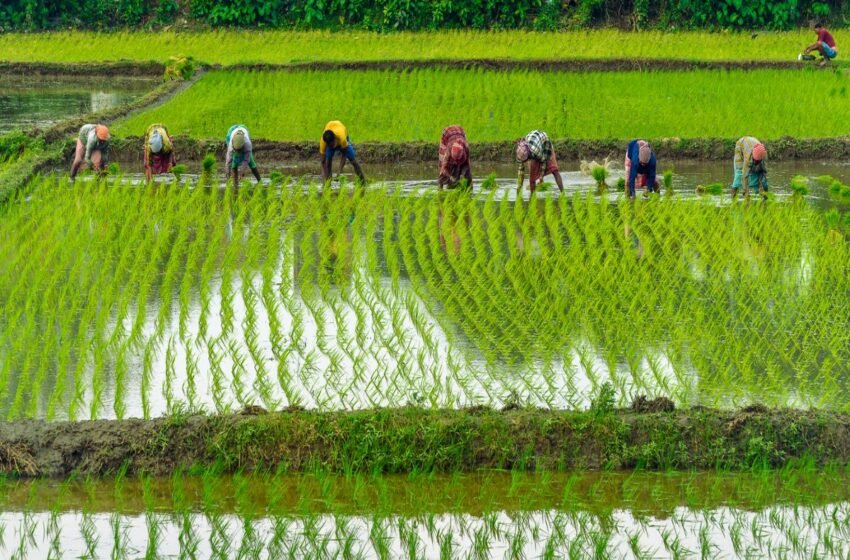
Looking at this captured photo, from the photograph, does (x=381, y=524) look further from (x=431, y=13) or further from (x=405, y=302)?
(x=431, y=13)

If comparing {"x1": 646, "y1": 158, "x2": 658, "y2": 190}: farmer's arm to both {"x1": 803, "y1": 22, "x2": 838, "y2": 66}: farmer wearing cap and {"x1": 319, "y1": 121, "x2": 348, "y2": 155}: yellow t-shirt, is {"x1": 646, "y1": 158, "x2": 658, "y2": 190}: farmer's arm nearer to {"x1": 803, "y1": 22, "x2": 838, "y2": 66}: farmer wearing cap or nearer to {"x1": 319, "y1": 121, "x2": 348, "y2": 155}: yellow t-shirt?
{"x1": 319, "y1": 121, "x2": 348, "y2": 155}: yellow t-shirt

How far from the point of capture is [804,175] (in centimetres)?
1214

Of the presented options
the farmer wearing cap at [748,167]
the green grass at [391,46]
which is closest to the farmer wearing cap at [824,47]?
the green grass at [391,46]

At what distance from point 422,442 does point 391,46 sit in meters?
16.8

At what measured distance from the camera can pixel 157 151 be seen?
11188 mm

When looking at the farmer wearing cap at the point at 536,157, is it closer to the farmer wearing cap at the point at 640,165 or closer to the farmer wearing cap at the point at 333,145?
the farmer wearing cap at the point at 640,165

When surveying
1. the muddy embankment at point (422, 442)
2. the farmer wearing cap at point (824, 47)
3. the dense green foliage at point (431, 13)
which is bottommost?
the muddy embankment at point (422, 442)

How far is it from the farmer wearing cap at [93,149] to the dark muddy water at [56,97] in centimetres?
343

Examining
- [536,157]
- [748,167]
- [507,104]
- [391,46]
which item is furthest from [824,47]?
[536,157]

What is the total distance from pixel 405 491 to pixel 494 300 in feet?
8.62

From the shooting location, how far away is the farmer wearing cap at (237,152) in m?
10.9

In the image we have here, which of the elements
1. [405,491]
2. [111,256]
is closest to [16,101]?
[111,256]

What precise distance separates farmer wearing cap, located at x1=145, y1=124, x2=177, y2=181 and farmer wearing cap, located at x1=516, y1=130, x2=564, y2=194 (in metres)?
2.74

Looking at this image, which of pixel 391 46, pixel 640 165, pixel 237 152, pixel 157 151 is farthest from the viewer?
pixel 391 46
